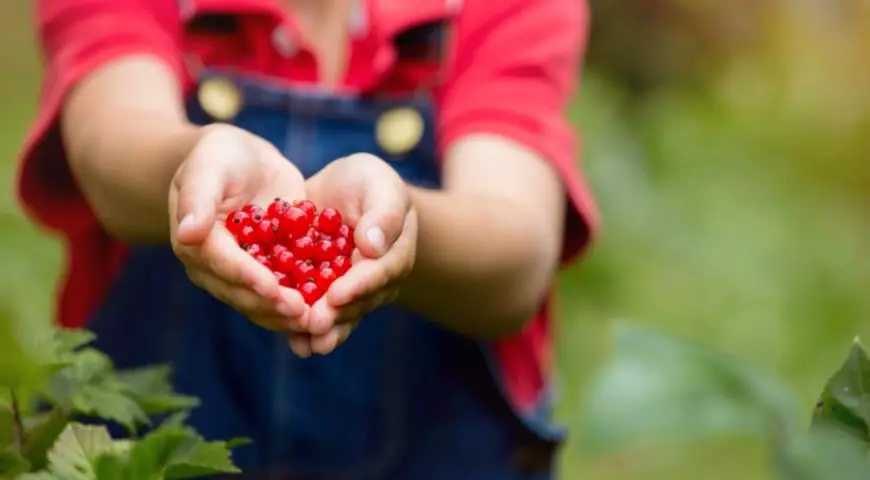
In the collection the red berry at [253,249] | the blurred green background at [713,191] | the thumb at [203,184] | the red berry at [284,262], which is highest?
the thumb at [203,184]

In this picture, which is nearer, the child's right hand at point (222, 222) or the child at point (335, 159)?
the child's right hand at point (222, 222)

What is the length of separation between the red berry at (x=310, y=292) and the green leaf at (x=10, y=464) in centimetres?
17

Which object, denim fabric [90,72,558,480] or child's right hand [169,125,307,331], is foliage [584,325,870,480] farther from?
denim fabric [90,72,558,480]

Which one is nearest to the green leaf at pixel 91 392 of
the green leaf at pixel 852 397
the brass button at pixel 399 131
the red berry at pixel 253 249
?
the red berry at pixel 253 249

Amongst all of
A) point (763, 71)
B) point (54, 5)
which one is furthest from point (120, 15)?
point (763, 71)

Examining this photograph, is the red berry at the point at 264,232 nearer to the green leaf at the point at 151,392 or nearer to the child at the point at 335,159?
the green leaf at the point at 151,392

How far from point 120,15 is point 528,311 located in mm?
448

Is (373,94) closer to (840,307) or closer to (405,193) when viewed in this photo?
(405,193)

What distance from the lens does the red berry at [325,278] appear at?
0.71m

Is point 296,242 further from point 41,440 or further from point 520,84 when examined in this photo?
point 520,84

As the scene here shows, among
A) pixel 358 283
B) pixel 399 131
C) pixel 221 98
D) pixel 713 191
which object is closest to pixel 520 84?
pixel 399 131

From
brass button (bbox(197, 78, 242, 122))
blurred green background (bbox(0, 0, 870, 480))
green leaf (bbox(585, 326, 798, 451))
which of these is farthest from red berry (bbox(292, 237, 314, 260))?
blurred green background (bbox(0, 0, 870, 480))

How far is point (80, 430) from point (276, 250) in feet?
0.52

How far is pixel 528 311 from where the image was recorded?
39.8 inches
